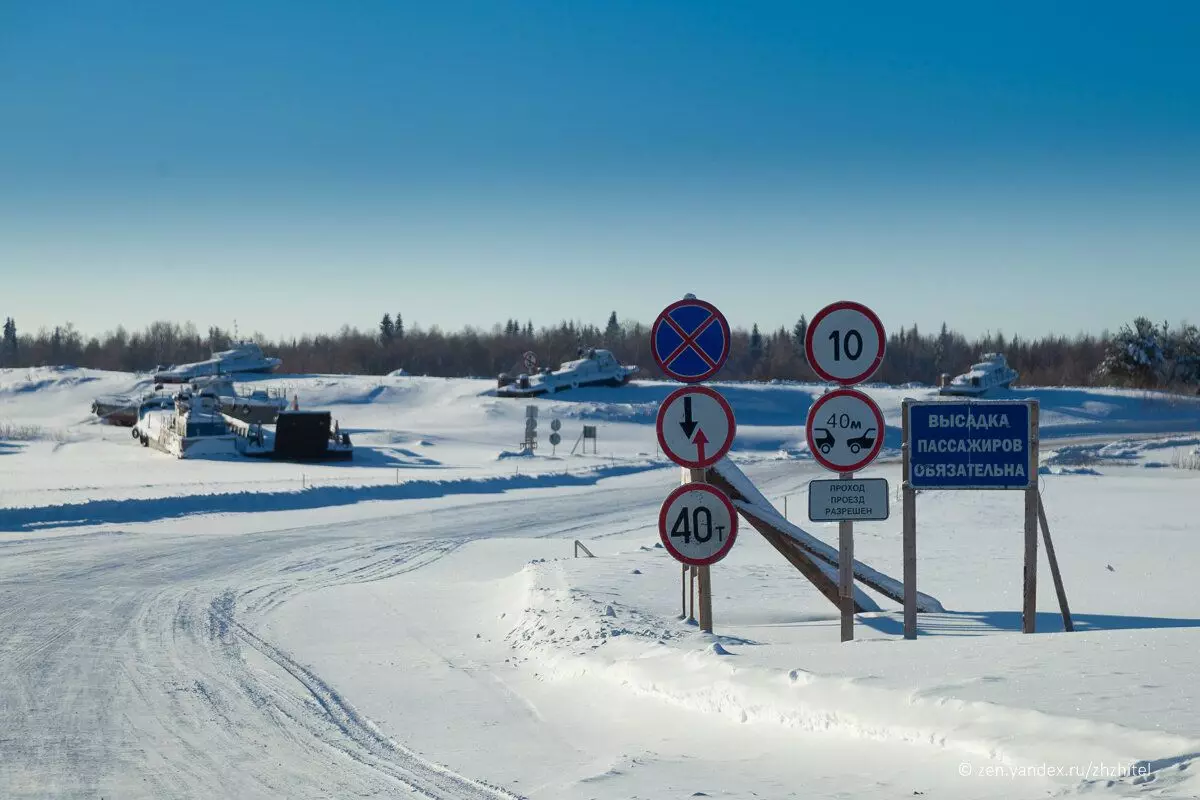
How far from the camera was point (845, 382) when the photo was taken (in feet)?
27.4

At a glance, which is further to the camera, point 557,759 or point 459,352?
point 459,352

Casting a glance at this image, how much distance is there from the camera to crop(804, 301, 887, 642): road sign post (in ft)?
27.4

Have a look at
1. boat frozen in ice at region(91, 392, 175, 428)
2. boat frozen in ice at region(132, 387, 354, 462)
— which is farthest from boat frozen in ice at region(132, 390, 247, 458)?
boat frozen in ice at region(91, 392, 175, 428)

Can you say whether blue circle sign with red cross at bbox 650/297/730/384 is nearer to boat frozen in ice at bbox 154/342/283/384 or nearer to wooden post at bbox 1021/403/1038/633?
wooden post at bbox 1021/403/1038/633

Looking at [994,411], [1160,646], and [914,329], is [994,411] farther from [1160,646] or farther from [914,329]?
[914,329]

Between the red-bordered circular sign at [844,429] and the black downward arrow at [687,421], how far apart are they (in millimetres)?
892

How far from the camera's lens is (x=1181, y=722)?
191 inches

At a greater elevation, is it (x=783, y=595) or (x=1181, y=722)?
(x=1181, y=722)

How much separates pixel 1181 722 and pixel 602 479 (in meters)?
33.6

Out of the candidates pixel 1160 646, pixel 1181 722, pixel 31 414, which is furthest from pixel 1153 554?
pixel 31 414

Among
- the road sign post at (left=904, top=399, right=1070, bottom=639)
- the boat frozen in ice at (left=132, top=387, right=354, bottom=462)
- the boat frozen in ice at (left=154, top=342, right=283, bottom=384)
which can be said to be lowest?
the boat frozen in ice at (left=132, top=387, right=354, bottom=462)

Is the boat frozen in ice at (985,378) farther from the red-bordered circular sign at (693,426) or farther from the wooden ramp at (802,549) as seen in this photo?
the red-bordered circular sign at (693,426)

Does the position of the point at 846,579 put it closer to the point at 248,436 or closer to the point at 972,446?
the point at 972,446

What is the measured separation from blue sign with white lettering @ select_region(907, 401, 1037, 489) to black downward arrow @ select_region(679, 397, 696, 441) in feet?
5.68
